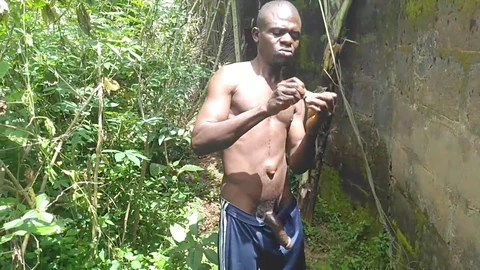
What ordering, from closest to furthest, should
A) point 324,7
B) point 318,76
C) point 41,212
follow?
point 41,212 → point 324,7 → point 318,76

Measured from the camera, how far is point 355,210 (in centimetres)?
405

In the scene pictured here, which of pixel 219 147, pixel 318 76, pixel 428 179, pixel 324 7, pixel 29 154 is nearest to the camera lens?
pixel 219 147

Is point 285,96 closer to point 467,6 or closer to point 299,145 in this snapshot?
point 299,145

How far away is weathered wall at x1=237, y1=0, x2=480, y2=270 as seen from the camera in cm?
208

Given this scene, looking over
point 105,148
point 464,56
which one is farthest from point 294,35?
point 105,148

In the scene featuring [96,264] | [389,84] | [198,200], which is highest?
[389,84]

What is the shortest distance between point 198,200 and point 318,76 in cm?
146

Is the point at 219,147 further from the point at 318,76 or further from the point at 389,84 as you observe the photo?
the point at 318,76

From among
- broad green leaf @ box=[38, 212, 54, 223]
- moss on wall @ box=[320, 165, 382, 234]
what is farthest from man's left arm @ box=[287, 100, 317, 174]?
moss on wall @ box=[320, 165, 382, 234]

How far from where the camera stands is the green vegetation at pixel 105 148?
2602mm

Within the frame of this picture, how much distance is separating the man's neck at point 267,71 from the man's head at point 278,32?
41 mm

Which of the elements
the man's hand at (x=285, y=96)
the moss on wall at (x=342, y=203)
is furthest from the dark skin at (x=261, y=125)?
the moss on wall at (x=342, y=203)

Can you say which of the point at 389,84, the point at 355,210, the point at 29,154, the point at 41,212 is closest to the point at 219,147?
the point at 41,212

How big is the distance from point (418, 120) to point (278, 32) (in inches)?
45.4
